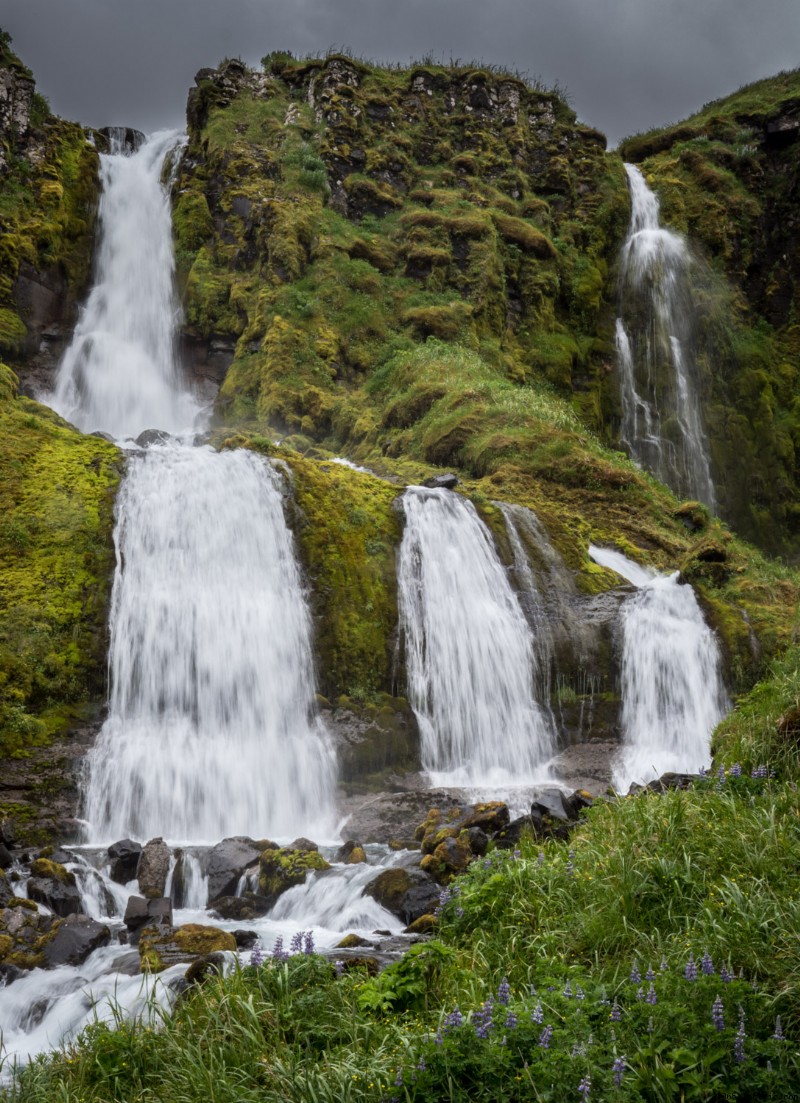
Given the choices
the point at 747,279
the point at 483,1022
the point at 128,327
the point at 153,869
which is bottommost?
the point at 153,869

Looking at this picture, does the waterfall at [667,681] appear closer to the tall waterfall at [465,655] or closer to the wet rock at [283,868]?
the tall waterfall at [465,655]

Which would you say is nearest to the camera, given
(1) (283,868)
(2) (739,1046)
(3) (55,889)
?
(2) (739,1046)

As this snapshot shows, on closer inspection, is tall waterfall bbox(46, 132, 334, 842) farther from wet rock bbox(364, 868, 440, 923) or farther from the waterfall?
the waterfall

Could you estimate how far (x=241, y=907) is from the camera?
8062 millimetres

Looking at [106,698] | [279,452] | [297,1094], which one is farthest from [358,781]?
[297,1094]

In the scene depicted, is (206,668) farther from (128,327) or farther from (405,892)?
(128,327)

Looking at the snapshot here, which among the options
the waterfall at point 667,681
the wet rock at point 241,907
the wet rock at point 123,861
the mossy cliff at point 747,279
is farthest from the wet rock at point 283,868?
the mossy cliff at point 747,279

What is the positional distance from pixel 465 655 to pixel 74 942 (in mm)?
8275

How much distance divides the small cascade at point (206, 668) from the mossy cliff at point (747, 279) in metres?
21.1

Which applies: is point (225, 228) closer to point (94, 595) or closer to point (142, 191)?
point (142, 191)

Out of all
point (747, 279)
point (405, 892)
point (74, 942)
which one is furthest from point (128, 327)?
point (747, 279)

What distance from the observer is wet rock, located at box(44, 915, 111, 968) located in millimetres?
6734

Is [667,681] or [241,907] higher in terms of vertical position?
[667,681]

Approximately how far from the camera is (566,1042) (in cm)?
344
